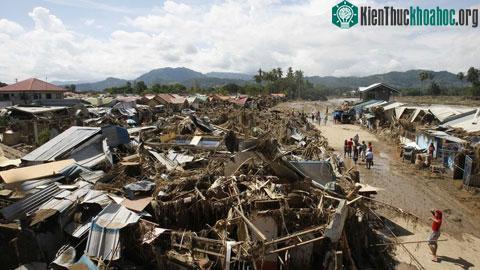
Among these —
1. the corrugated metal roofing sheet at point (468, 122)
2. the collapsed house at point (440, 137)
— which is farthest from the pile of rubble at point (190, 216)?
the corrugated metal roofing sheet at point (468, 122)

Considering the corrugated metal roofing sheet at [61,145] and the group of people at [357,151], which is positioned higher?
the corrugated metal roofing sheet at [61,145]

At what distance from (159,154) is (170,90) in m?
78.6

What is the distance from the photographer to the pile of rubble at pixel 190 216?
826cm

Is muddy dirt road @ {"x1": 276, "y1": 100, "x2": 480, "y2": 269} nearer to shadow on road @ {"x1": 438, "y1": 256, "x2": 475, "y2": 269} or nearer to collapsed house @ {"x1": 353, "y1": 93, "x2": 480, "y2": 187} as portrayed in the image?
shadow on road @ {"x1": 438, "y1": 256, "x2": 475, "y2": 269}

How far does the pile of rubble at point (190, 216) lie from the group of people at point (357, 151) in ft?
26.3

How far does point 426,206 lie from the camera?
14383 millimetres

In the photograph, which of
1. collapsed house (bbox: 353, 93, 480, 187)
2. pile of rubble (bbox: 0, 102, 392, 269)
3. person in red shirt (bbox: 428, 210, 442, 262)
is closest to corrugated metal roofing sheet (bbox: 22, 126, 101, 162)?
pile of rubble (bbox: 0, 102, 392, 269)

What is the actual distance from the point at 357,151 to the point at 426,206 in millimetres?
6901

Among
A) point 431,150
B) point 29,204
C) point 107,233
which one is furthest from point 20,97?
point 431,150

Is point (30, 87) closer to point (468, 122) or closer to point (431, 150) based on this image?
point (431, 150)

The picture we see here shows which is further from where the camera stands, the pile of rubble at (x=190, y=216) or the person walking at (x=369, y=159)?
the person walking at (x=369, y=159)

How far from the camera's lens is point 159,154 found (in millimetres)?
14719

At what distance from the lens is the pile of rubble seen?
8258mm

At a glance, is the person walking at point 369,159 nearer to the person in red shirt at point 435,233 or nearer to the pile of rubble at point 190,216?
the pile of rubble at point 190,216
